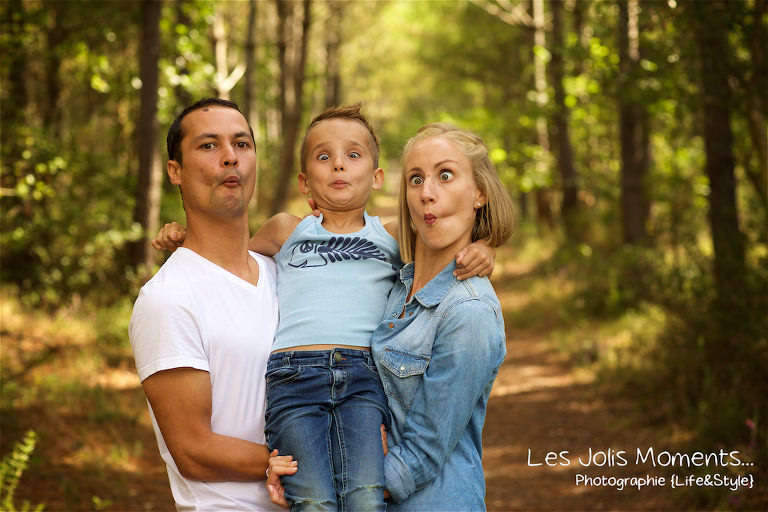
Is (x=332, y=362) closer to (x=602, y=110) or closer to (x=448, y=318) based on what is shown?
(x=448, y=318)

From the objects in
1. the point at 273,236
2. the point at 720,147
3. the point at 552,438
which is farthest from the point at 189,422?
the point at 720,147

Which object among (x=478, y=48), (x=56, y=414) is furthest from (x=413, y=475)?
(x=478, y=48)

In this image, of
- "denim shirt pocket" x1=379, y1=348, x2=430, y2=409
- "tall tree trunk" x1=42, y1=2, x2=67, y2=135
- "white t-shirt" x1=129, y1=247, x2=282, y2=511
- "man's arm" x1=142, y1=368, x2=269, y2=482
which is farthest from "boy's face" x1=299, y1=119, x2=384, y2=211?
"tall tree trunk" x1=42, y1=2, x2=67, y2=135

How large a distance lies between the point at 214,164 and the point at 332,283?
2.02 feet

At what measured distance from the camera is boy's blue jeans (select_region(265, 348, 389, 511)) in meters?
2.52

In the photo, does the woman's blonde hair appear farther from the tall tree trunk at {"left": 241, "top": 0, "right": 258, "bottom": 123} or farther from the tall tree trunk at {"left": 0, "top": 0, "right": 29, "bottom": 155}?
the tall tree trunk at {"left": 241, "top": 0, "right": 258, "bottom": 123}

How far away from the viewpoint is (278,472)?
8.30 ft

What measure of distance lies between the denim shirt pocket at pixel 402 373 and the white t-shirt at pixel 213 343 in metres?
0.44

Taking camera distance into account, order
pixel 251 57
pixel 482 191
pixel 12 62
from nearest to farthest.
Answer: pixel 482 191
pixel 12 62
pixel 251 57

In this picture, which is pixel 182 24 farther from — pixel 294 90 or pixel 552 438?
pixel 552 438

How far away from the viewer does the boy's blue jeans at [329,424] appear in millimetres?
2523

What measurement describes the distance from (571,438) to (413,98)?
51.2 meters

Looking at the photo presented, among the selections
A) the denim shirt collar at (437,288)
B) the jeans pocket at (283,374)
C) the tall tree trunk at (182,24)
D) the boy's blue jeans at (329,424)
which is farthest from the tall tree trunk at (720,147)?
the tall tree trunk at (182,24)

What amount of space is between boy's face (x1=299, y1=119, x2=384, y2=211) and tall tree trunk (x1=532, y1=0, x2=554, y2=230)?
10888 millimetres
